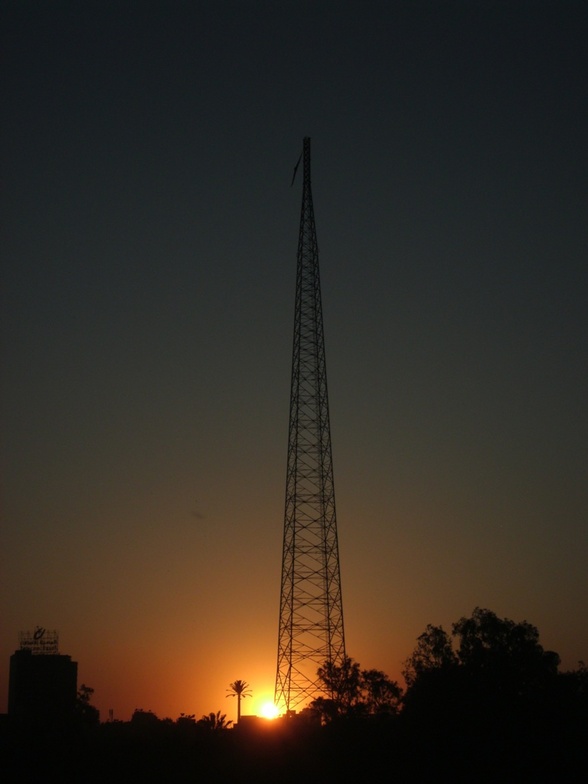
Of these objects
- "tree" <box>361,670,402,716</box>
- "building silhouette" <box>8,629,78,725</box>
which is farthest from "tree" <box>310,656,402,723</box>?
"building silhouette" <box>8,629,78,725</box>

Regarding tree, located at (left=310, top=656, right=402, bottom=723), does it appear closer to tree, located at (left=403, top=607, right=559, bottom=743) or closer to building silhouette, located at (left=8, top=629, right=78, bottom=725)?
tree, located at (left=403, top=607, right=559, bottom=743)

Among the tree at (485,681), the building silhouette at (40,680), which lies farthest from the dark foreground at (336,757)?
the building silhouette at (40,680)

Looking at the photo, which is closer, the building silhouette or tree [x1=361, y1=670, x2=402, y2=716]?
tree [x1=361, y1=670, x2=402, y2=716]

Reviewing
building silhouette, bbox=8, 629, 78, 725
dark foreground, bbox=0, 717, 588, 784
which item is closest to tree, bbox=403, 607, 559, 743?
dark foreground, bbox=0, 717, 588, 784

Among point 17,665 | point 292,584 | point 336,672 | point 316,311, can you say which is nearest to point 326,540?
point 292,584

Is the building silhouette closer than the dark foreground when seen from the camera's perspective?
No

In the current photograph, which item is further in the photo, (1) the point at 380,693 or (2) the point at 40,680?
(2) the point at 40,680

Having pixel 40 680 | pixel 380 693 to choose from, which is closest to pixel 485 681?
pixel 380 693

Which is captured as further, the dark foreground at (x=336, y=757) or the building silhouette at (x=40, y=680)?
the building silhouette at (x=40, y=680)

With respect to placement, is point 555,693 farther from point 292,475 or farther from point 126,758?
point 126,758

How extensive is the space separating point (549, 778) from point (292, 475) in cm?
2416

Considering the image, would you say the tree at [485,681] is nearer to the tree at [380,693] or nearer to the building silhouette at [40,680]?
the tree at [380,693]

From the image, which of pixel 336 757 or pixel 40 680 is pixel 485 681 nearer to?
pixel 336 757

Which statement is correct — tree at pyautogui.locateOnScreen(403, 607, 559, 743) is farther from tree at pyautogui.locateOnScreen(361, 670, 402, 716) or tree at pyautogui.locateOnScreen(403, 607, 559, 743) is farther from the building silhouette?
the building silhouette
